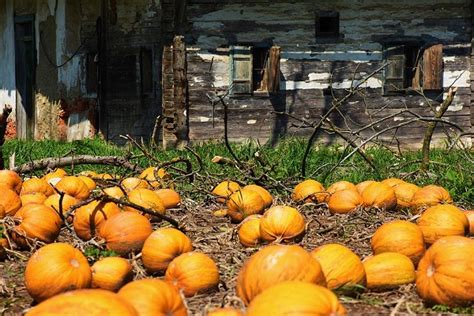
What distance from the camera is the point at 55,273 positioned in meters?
3.54

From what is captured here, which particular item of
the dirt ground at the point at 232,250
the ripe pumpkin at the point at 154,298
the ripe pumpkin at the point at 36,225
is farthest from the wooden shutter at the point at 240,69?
the ripe pumpkin at the point at 154,298

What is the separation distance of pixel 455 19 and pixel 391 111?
2.22m

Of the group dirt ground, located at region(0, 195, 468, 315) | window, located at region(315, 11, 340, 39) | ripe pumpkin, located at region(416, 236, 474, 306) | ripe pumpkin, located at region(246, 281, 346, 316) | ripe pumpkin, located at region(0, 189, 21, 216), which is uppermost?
window, located at region(315, 11, 340, 39)

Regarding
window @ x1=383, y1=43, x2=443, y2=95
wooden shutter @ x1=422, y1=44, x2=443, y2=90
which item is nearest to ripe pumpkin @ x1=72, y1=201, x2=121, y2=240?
window @ x1=383, y1=43, x2=443, y2=95

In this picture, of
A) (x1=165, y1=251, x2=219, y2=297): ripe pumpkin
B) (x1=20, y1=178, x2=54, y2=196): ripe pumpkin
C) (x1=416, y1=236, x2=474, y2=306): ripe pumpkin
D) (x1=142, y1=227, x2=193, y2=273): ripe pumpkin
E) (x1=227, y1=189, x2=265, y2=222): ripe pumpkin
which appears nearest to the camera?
(x1=416, y1=236, x2=474, y2=306): ripe pumpkin

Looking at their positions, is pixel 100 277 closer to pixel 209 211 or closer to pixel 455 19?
pixel 209 211

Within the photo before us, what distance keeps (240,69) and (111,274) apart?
10.9m

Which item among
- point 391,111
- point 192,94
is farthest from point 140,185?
point 391,111

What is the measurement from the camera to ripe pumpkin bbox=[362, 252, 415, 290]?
370 centimetres

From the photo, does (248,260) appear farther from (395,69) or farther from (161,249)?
(395,69)

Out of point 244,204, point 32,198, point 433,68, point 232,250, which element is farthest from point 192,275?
point 433,68

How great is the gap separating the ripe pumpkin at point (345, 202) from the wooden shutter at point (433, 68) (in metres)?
9.37

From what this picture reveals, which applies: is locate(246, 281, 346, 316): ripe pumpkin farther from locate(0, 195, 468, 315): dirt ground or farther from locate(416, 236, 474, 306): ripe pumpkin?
locate(416, 236, 474, 306): ripe pumpkin

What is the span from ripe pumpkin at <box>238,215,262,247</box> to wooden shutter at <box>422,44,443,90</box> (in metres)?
10.7
